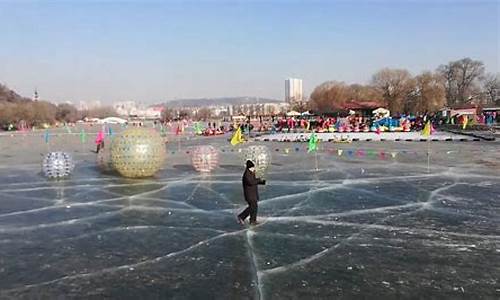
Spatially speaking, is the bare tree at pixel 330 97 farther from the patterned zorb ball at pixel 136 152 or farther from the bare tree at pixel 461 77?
the patterned zorb ball at pixel 136 152

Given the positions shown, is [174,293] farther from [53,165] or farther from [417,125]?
[417,125]

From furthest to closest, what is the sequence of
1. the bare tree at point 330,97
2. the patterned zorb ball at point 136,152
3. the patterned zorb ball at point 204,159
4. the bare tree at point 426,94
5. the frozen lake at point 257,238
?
the bare tree at point 330,97, the bare tree at point 426,94, the patterned zorb ball at point 204,159, the patterned zorb ball at point 136,152, the frozen lake at point 257,238

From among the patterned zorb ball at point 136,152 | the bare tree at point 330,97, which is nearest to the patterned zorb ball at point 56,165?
the patterned zorb ball at point 136,152

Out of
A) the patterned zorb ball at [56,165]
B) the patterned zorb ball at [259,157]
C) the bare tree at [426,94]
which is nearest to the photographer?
the patterned zorb ball at [259,157]

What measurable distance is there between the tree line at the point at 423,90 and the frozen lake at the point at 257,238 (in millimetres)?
63070

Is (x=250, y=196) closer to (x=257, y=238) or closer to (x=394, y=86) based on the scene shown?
(x=257, y=238)

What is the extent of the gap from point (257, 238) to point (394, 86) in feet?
246

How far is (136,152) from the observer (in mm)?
→ 14664

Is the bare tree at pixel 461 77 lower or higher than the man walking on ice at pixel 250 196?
higher

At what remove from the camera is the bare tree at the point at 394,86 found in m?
77.6

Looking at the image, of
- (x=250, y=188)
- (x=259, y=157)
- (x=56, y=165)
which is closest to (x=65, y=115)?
(x=56, y=165)

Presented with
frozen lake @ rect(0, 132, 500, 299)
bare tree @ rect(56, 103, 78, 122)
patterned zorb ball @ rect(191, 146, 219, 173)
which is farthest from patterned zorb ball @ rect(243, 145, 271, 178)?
bare tree @ rect(56, 103, 78, 122)

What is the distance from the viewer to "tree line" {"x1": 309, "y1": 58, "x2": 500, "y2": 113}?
74925mm

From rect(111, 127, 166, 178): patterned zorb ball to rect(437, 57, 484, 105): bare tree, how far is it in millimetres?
76019
